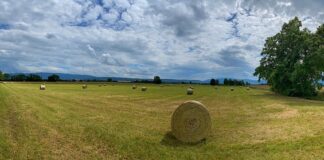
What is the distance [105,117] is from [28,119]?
3.83 meters

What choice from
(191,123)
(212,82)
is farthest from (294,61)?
(212,82)

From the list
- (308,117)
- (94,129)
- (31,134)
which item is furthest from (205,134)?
(308,117)

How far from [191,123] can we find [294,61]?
111 ft

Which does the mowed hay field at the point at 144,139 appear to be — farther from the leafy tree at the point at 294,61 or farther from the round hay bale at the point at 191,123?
the leafy tree at the point at 294,61

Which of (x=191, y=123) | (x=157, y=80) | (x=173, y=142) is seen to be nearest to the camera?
(x=173, y=142)

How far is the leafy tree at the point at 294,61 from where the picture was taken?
39.0 metres

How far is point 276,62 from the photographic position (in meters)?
44.5

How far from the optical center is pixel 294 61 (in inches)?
1650

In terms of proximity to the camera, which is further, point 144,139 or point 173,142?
point 144,139

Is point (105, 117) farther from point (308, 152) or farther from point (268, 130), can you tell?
point (308, 152)

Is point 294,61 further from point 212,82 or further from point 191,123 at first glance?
point 212,82

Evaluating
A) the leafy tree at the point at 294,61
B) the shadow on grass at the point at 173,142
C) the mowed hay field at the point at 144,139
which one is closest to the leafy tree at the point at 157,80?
the leafy tree at the point at 294,61

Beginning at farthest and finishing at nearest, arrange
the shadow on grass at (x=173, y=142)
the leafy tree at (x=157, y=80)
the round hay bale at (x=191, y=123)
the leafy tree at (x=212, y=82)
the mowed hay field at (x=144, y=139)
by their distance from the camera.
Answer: the leafy tree at (x=212, y=82) → the leafy tree at (x=157, y=80) → the round hay bale at (x=191, y=123) → the shadow on grass at (x=173, y=142) → the mowed hay field at (x=144, y=139)

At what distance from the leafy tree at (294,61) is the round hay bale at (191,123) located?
2999 cm
